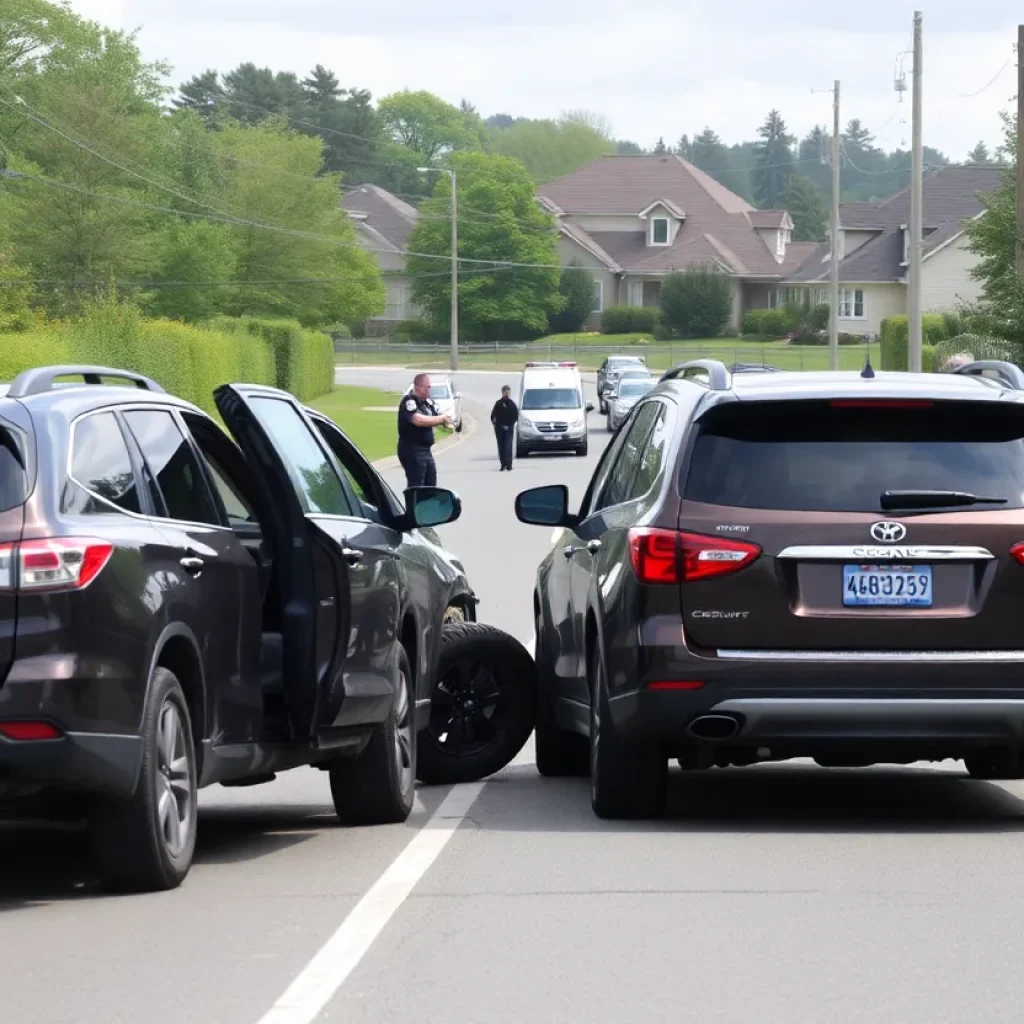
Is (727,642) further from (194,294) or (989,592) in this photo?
(194,294)

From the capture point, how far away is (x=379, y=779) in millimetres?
9133

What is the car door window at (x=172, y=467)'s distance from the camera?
8.14 metres

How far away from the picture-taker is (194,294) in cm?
8575

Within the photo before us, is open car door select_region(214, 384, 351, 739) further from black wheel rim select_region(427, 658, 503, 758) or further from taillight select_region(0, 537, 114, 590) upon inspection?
black wheel rim select_region(427, 658, 503, 758)

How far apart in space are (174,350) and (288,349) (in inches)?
904

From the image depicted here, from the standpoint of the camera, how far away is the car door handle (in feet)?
25.7

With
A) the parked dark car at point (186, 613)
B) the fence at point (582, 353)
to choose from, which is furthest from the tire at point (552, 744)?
the fence at point (582, 353)

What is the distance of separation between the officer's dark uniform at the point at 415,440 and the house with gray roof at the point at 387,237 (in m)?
101

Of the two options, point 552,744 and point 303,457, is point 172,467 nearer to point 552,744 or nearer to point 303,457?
point 303,457

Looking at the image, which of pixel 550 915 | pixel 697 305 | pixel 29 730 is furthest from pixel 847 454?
pixel 697 305

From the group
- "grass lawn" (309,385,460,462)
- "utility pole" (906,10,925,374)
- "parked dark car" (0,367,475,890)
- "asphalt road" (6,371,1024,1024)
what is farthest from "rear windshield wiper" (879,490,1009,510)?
"utility pole" (906,10,925,374)

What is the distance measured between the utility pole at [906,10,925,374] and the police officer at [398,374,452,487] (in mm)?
17248

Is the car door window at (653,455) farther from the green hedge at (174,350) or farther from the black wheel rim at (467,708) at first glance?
the green hedge at (174,350)

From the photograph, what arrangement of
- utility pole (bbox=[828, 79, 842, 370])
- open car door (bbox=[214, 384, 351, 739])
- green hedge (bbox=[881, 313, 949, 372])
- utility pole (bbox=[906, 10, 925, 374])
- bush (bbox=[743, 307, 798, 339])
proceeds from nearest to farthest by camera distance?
open car door (bbox=[214, 384, 351, 739]) < utility pole (bbox=[906, 10, 925, 374]) < utility pole (bbox=[828, 79, 842, 370]) < green hedge (bbox=[881, 313, 949, 372]) < bush (bbox=[743, 307, 798, 339])
